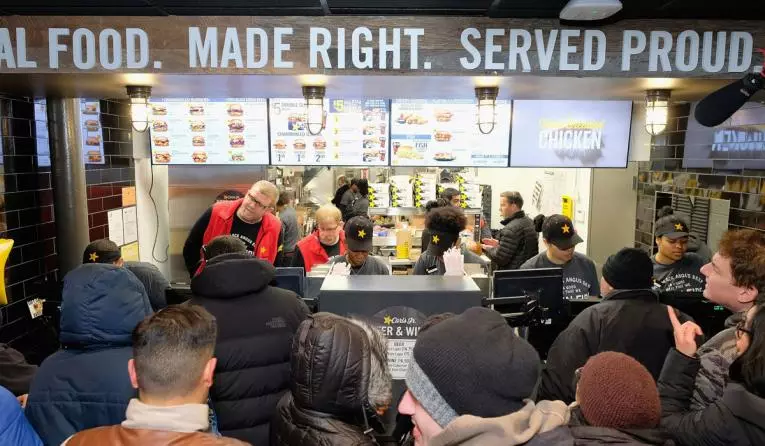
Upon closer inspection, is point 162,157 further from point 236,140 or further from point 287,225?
point 287,225

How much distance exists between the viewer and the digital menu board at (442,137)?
4914mm

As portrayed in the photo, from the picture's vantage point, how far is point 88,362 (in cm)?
196

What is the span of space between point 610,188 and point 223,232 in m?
5.30

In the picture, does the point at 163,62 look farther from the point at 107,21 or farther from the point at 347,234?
the point at 347,234

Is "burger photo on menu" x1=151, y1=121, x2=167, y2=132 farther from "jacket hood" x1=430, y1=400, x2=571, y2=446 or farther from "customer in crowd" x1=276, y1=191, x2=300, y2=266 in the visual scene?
"jacket hood" x1=430, y1=400, x2=571, y2=446

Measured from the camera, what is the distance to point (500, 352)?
4.31ft

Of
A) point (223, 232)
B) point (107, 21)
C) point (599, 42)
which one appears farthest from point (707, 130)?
point (107, 21)

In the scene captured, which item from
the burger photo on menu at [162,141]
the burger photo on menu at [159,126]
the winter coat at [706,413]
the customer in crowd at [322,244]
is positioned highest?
the burger photo on menu at [159,126]

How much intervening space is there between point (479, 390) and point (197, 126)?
4.28 m

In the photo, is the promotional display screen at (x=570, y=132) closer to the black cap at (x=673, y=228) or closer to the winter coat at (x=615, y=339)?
the black cap at (x=673, y=228)

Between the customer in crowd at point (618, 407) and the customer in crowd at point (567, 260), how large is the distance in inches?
100

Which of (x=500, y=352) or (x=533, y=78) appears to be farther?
(x=533, y=78)

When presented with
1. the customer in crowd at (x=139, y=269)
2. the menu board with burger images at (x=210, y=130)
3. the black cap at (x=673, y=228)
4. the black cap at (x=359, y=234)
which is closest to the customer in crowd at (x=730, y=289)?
the black cap at (x=673, y=228)

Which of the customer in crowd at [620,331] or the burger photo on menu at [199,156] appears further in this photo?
the burger photo on menu at [199,156]
